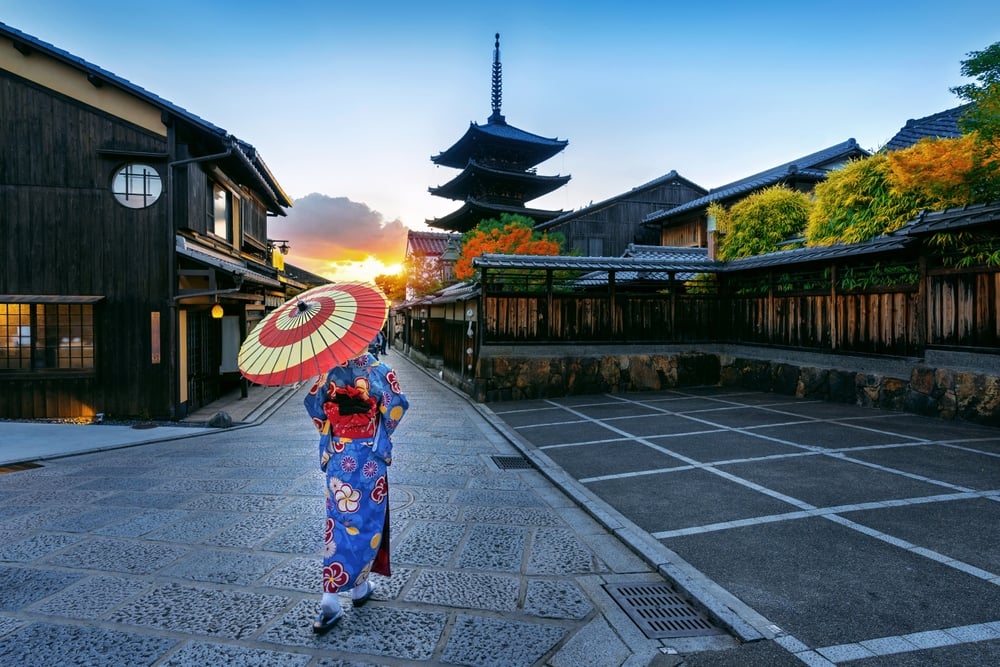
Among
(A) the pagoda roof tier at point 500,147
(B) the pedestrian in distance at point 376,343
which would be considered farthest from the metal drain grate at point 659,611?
(A) the pagoda roof tier at point 500,147

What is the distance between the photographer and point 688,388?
1658 centimetres

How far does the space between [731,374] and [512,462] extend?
10.8 metres

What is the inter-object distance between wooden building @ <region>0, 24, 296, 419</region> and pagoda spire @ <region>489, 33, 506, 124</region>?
2919 centimetres

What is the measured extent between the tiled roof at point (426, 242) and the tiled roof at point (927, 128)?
36953mm

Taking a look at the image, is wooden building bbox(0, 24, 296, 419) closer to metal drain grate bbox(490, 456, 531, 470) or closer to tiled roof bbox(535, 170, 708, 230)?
metal drain grate bbox(490, 456, 531, 470)

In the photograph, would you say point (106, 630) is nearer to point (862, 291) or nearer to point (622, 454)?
point (622, 454)

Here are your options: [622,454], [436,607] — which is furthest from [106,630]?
[622,454]

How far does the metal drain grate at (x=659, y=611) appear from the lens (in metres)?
3.65

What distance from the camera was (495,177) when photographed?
1316 inches

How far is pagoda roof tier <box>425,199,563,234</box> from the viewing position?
32.2 m

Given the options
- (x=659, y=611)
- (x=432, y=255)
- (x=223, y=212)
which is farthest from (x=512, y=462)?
(x=432, y=255)

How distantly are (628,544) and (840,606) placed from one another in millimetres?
1777

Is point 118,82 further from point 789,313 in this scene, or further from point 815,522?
point 789,313

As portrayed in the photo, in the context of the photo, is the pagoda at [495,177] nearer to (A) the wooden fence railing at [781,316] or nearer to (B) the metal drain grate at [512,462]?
(A) the wooden fence railing at [781,316]
